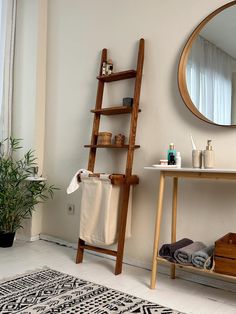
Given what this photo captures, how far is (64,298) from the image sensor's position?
1855 mm

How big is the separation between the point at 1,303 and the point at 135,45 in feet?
6.64

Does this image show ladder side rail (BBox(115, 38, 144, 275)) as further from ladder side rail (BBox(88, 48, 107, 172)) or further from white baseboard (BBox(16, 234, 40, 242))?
white baseboard (BBox(16, 234, 40, 242))

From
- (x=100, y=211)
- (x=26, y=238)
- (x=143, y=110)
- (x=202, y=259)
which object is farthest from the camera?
(x=26, y=238)

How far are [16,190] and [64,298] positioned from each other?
1.38 metres

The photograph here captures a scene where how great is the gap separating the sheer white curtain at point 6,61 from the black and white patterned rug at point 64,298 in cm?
167

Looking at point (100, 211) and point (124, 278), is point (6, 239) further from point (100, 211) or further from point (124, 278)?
point (124, 278)

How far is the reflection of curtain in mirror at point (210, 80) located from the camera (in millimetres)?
2102

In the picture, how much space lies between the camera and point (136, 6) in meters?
2.59

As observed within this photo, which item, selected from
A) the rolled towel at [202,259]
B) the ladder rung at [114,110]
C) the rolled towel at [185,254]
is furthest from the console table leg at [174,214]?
the ladder rung at [114,110]

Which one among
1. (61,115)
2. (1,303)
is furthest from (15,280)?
(61,115)

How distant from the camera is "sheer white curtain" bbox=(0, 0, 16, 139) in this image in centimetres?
324

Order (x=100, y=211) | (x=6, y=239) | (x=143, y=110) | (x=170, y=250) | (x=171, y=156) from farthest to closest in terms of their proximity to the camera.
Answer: (x=6, y=239)
(x=143, y=110)
(x=100, y=211)
(x=171, y=156)
(x=170, y=250)

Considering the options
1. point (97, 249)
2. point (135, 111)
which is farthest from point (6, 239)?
point (135, 111)

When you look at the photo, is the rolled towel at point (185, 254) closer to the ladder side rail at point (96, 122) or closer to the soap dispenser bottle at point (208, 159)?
the soap dispenser bottle at point (208, 159)
